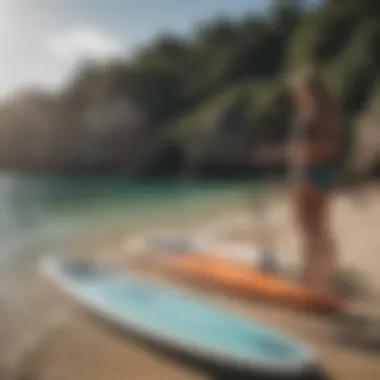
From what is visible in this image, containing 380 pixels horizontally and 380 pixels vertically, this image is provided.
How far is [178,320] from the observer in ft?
4.21

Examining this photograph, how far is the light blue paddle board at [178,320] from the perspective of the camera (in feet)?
4.01

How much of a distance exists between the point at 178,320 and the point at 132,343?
9 centimetres

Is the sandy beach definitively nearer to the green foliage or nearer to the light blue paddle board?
the light blue paddle board

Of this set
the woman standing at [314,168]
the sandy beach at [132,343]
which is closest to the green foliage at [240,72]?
the woman standing at [314,168]

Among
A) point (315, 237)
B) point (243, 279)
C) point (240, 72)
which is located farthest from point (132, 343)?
point (240, 72)

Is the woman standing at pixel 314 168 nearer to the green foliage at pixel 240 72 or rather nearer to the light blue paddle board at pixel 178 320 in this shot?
the green foliage at pixel 240 72

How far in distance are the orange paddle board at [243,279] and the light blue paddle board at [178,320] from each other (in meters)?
0.04

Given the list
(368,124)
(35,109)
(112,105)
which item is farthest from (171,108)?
(368,124)

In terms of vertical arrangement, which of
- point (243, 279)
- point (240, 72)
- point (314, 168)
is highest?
point (240, 72)

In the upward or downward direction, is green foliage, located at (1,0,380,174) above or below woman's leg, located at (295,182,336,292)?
above

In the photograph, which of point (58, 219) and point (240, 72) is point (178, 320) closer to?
point (58, 219)

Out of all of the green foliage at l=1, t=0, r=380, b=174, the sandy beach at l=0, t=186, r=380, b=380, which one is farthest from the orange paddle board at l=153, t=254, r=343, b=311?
the green foliage at l=1, t=0, r=380, b=174

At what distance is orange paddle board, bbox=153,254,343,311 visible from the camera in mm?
1265

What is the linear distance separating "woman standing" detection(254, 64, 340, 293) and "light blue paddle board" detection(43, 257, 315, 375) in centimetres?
14
